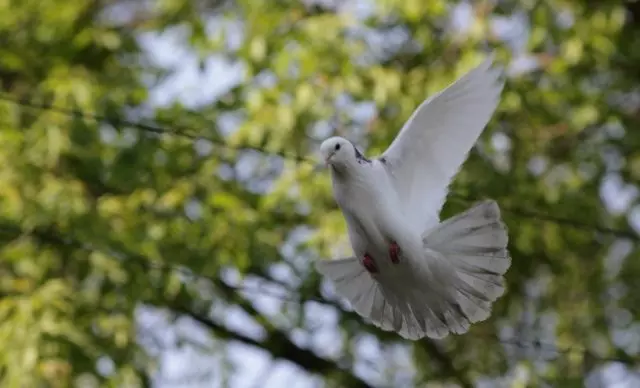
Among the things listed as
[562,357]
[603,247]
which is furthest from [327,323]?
[603,247]

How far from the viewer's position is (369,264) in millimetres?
1752

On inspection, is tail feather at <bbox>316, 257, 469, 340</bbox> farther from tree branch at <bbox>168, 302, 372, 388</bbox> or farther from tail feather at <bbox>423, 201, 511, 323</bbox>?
tree branch at <bbox>168, 302, 372, 388</bbox>

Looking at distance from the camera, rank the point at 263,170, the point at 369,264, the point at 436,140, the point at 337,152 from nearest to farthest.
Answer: the point at 337,152 → the point at 369,264 → the point at 436,140 → the point at 263,170

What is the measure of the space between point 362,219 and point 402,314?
255 millimetres

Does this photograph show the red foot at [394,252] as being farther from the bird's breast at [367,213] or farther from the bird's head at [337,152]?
the bird's head at [337,152]

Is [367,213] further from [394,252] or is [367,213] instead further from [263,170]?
[263,170]

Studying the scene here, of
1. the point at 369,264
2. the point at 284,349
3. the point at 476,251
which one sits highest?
the point at 284,349

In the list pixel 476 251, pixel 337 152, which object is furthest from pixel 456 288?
pixel 337 152

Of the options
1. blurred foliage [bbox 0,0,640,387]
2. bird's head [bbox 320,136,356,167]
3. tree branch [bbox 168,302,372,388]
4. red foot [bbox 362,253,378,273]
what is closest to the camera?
bird's head [bbox 320,136,356,167]

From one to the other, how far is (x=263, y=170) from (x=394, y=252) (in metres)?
2.50

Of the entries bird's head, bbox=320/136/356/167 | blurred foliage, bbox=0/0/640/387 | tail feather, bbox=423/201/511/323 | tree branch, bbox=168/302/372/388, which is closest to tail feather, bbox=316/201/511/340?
tail feather, bbox=423/201/511/323

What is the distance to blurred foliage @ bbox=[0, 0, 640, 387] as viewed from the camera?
11.6ft

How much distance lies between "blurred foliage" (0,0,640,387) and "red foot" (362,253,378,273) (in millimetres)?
1417

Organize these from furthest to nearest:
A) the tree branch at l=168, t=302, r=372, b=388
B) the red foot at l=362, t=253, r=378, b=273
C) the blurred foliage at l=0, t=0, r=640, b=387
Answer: the tree branch at l=168, t=302, r=372, b=388
the blurred foliage at l=0, t=0, r=640, b=387
the red foot at l=362, t=253, r=378, b=273
